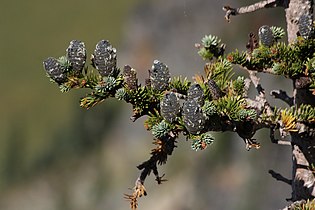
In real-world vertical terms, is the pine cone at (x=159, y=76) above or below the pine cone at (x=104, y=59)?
below

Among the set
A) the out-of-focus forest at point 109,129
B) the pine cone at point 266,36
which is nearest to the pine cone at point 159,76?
the pine cone at point 266,36

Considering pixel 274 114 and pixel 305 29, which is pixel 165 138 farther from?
pixel 305 29

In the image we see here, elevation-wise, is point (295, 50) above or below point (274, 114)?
above

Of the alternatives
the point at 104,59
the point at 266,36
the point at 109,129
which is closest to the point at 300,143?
the point at 266,36

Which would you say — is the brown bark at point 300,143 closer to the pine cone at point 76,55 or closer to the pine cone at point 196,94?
the pine cone at point 196,94

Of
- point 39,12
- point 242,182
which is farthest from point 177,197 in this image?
point 39,12

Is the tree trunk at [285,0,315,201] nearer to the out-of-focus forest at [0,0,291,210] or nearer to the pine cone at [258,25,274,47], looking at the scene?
the pine cone at [258,25,274,47]

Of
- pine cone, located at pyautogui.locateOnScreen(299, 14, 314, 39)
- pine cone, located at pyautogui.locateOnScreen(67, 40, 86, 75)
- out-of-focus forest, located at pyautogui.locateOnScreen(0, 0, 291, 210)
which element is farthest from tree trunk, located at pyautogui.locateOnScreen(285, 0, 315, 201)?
out-of-focus forest, located at pyautogui.locateOnScreen(0, 0, 291, 210)
